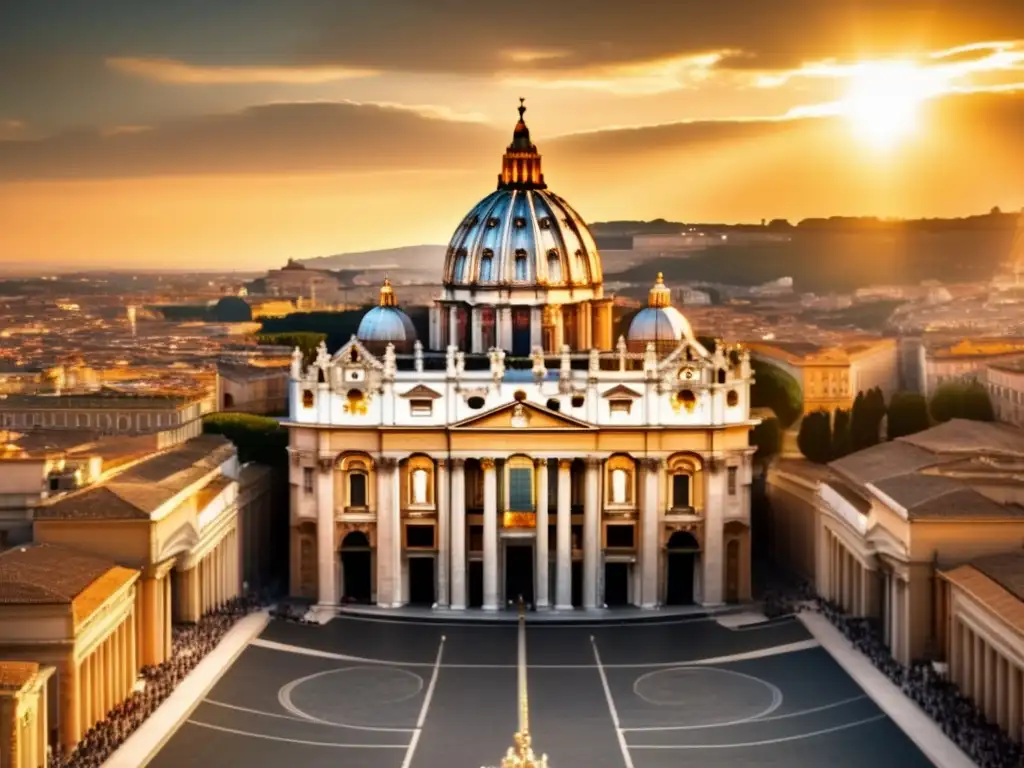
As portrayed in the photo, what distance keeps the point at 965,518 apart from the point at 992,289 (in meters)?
44.8

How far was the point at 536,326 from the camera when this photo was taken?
323 ft

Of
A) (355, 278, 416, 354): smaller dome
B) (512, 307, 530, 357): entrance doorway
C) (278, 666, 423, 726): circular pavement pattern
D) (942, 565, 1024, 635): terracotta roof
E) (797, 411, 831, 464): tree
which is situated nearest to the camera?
(942, 565, 1024, 635): terracotta roof

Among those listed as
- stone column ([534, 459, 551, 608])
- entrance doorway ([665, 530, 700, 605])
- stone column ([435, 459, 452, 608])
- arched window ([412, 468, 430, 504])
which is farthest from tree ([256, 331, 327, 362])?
entrance doorway ([665, 530, 700, 605])

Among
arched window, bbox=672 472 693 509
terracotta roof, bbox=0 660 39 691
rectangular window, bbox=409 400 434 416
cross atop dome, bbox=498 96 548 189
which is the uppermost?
cross atop dome, bbox=498 96 548 189

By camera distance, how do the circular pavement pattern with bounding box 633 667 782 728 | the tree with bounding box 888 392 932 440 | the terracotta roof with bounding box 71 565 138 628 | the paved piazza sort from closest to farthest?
the terracotta roof with bounding box 71 565 138 628 < the paved piazza < the circular pavement pattern with bounding box 633 667 782 728 < the tree with bounding box 888 392 932 440

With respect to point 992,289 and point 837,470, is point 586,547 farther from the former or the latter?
point 992,289

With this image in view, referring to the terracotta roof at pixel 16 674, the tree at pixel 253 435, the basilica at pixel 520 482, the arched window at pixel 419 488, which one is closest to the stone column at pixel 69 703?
the terracotta roof at pixel 16 674

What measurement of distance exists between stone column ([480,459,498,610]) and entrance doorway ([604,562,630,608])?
5.04 meters

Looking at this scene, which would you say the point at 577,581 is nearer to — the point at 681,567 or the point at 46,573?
the point at 681,567

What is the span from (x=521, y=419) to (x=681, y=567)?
9.54m

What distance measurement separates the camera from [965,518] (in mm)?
67750

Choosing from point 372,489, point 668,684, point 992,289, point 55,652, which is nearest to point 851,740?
point 668,684

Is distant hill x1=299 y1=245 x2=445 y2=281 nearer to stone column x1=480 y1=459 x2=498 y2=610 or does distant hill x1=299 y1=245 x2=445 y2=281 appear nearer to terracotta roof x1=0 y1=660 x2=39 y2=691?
stone column x1=480 y1=459 x2=498 y2=610

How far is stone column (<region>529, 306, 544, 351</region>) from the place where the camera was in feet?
322
